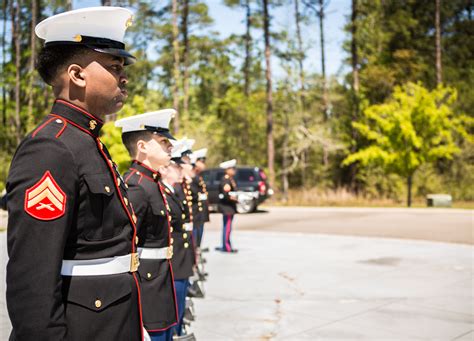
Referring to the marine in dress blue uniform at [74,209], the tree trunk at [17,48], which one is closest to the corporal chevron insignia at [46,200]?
the marine in dress blue uniform at [74,209]

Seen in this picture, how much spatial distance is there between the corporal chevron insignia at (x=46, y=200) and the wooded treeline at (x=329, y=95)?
22.8 m

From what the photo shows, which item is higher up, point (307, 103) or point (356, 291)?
point (307, 103)

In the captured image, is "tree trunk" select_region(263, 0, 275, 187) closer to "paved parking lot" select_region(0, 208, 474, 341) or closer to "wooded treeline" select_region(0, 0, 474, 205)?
"wooded treeline" select_region(0, 0, 474, 205)

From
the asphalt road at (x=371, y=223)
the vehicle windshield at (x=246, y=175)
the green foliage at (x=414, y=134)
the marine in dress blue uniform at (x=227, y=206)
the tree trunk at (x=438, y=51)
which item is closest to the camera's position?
the marine in dress blue uniform at (x=227, y=206)

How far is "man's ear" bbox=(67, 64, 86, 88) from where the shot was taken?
209 cm

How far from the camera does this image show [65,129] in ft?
6.72

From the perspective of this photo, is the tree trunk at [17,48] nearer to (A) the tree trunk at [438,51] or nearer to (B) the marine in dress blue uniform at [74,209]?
(A) the tree trunk at [438,51]

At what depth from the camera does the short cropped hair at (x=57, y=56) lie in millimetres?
2125

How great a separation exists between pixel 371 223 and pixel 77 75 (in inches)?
597

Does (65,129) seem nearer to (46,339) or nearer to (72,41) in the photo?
(72,41)

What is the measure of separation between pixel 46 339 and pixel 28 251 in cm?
29

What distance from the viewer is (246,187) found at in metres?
21.1

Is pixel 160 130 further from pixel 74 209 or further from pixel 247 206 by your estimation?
pixel 247 206

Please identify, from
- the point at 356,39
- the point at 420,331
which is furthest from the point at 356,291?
the point at 356,39
